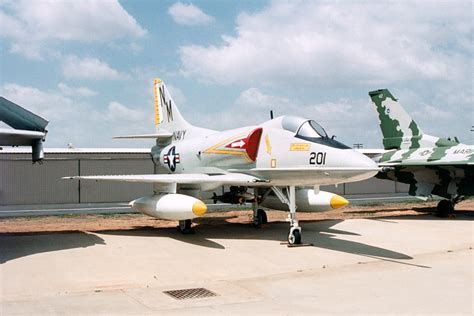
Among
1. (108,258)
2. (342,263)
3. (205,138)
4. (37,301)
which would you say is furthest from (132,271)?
(205,138)

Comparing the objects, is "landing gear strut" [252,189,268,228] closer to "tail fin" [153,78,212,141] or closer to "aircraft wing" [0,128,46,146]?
"tail fin" [153,78,212,141]

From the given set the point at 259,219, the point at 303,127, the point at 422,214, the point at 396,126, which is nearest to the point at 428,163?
the point at 422,214

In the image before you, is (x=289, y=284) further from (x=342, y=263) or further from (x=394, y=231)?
(x=394, y=231)

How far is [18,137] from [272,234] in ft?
22.2

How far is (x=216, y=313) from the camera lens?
600cm

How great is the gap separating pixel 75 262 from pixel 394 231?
8864 mm

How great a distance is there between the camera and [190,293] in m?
7.17

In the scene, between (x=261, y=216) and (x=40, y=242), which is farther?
(x=261, y=216)

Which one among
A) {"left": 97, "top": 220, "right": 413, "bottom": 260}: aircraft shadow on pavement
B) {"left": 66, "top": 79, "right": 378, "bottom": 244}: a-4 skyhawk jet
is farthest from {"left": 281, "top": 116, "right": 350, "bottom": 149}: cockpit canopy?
{"left": 97, "top": 220, "right": 413, "bottom": 260}: aircraft shadow on pavement

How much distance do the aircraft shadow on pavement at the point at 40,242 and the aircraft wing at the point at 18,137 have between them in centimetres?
224

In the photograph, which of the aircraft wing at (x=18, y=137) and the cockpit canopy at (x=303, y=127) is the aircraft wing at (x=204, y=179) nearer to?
the cockpit canopy at (x=303, y=127)

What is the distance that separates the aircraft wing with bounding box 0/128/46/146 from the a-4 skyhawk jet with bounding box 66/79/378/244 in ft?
8.27

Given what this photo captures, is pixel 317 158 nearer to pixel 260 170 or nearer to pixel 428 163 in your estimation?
pixel 260 170

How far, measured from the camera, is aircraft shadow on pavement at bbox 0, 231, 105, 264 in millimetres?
10156
